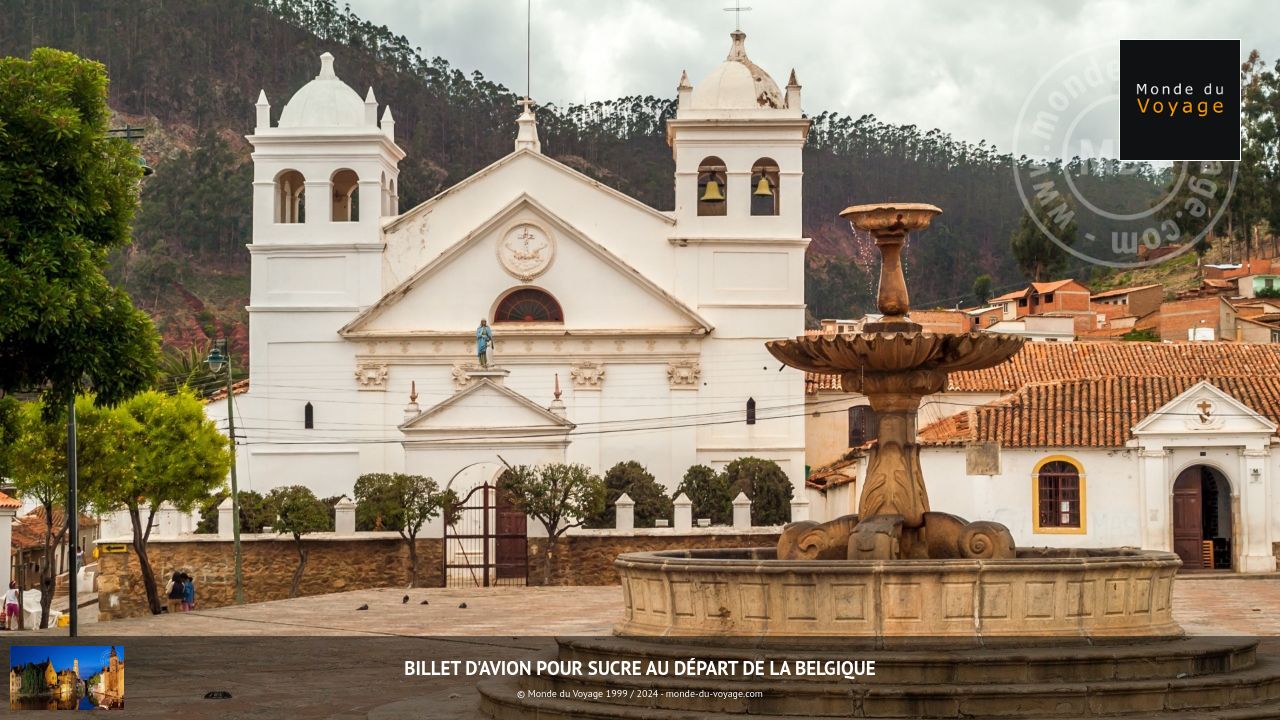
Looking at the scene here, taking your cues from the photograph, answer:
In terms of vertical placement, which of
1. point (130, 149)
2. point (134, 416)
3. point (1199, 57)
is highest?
point (1199, 57)

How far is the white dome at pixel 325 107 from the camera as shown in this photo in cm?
4262

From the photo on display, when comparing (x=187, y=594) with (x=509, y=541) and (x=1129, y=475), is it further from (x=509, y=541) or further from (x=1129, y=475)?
(x=1129, y=475)

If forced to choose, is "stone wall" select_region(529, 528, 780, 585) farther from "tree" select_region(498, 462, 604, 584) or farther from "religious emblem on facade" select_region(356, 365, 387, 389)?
"religious emblem on facade" select_region(356, 365, 387, 389)

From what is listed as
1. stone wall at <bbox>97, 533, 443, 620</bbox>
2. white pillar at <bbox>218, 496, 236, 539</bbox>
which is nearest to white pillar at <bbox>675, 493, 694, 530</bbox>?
stone wall at <bbox>97, 533, 443, 620</bbox>

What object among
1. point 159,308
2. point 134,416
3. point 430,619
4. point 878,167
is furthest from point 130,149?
point 878,167

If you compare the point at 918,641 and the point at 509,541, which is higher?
the point at 918,641

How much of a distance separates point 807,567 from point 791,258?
1194 inches

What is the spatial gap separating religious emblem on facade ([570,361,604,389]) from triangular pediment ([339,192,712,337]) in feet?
2.91

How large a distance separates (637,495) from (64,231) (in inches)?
863

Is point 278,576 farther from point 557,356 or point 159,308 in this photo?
point 159,308

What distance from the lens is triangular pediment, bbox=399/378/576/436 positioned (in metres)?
36.6

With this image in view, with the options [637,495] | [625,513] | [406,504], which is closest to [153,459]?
[406,504]

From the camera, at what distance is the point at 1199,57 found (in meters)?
30.3

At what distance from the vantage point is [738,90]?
42531 millimetres
